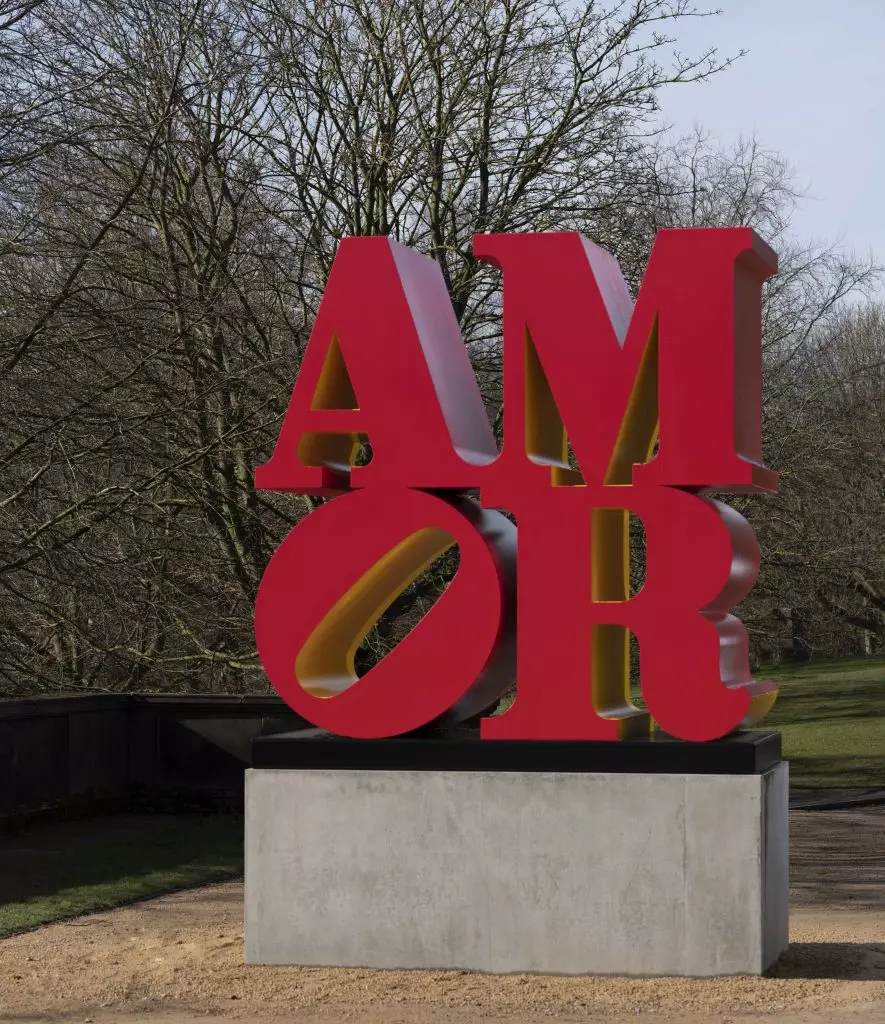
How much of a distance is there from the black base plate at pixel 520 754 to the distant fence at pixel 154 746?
281 inches

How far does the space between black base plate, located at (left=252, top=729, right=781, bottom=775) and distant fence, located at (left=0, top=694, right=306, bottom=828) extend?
713cm

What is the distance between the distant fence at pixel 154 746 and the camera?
50.9ft

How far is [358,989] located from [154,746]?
347 inches

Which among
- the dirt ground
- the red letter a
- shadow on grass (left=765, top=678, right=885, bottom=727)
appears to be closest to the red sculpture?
the red letter a

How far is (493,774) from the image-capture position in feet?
27.6

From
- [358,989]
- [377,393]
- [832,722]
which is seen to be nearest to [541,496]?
[377,393]

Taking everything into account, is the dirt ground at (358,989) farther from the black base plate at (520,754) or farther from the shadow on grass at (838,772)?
the shadow on grass at (838,772)

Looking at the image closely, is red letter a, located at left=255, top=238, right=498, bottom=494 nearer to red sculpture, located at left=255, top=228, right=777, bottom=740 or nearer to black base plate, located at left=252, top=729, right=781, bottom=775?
red sculpture, located at left=255, top=228, right=777, bottom=740

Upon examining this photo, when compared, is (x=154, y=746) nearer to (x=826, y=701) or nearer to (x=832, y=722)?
(x=832, y=722)

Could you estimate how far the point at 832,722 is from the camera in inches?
1077

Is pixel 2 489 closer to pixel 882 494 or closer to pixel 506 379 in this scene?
pixel 506 379

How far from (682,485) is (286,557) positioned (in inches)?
89.7

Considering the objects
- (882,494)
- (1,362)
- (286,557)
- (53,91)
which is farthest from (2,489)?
(882,494)

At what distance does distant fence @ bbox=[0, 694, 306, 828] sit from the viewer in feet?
50.9
